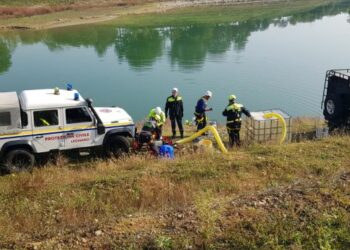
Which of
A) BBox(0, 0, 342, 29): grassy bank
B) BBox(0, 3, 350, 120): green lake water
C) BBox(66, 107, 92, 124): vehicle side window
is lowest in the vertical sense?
BBox(0, 3, 350, 120): green lake water

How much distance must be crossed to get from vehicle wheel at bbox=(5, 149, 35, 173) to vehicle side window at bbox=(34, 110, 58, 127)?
0.70m

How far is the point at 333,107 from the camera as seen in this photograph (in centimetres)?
1317

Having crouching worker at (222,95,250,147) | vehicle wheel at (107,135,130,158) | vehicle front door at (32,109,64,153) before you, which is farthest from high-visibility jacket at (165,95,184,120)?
vehicle front door at (32,109,64,153)

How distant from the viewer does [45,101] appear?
380 inches

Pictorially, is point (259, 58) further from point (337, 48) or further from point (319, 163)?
point (319, 163)

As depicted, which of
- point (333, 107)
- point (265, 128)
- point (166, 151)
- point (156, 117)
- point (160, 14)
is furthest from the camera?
point (160, 14)

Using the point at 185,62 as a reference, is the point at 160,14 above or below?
above

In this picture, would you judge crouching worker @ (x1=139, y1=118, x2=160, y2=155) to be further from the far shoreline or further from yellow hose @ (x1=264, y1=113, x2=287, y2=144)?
the far shoreline

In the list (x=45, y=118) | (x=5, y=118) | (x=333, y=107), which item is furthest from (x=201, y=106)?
(x=5, y=118)

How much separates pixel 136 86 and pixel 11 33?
2527 centimetres

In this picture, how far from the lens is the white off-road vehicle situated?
9.36 meters

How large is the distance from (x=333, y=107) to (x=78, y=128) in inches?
312

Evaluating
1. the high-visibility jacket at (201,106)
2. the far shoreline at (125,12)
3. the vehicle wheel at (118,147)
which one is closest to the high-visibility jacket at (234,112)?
the high-visibility jacket at (201,106)

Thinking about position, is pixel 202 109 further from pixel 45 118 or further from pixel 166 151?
pixel 45 118
